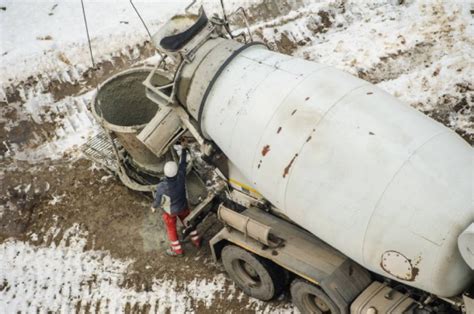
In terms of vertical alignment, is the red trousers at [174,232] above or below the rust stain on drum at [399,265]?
below

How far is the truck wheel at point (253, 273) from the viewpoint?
5.88 meters

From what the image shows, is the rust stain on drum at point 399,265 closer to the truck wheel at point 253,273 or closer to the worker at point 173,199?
the truck wheel at point 253,273

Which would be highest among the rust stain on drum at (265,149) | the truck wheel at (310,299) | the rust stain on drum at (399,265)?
the rust stain on drum at (265,149)

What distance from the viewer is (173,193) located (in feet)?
21.7

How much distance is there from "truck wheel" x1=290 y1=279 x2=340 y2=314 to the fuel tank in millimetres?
667

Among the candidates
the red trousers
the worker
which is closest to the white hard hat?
the worker

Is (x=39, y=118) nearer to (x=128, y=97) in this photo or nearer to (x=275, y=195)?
(x=128, y=97)

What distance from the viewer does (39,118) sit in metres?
9.35

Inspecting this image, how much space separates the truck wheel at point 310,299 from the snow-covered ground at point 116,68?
879 mm

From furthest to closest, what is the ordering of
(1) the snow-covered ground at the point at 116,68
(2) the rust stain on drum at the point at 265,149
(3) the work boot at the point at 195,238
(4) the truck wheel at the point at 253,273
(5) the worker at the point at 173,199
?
(3) the work boot at the point at 195,238 < (1) the snow-covered ground at the point at 116,68 < (5) the worker at the point at 173,199 < (4) the truck wheel at the point at 253,273 < (2) the rust stain on drum at the point at 265,149

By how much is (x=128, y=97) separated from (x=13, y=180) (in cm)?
246

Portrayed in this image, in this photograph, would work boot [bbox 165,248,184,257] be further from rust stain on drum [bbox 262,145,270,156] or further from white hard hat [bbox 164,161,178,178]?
rust stain on drum [bbox 262,145,270,156]

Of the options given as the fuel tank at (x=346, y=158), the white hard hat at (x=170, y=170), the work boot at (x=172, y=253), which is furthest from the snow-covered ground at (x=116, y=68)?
the fuel tank at (x=346, y=158)

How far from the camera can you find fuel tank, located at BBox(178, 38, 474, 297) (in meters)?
4.28
